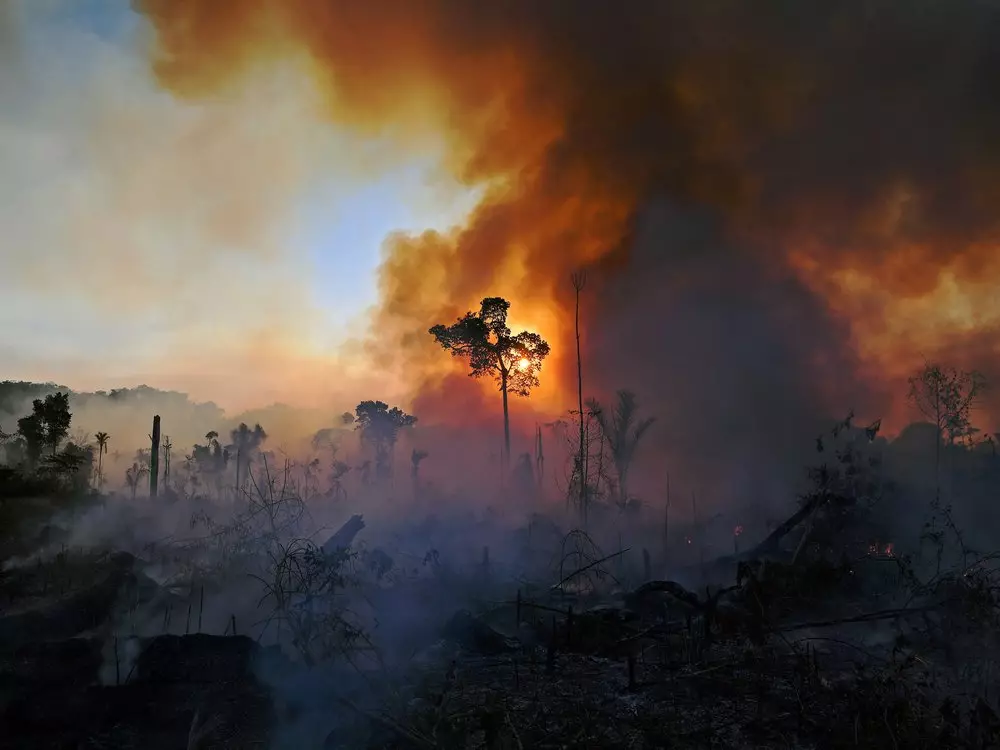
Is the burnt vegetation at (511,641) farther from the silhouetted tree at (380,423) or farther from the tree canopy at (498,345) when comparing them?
the silhouetted tree at (380,423)

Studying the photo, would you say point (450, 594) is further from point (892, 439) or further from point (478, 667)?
point (892, 439)

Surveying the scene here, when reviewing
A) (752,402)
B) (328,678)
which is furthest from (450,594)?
(752,402)

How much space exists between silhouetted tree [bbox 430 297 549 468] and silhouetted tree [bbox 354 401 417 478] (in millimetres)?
21430

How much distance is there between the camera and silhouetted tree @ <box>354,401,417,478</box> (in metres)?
61.9

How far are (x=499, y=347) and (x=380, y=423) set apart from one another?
24813 mm

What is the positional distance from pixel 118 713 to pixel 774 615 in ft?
38.7

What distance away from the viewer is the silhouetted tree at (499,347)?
138 ft

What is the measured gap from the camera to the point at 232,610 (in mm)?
14875

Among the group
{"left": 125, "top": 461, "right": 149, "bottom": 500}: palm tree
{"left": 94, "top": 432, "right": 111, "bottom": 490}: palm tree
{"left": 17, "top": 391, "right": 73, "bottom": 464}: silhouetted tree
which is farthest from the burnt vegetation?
{"left": 125, "top": 461, "right": 149, "bottom": 500}: palm tree

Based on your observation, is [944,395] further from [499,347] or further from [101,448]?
[101,448]

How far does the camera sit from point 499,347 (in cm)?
4228

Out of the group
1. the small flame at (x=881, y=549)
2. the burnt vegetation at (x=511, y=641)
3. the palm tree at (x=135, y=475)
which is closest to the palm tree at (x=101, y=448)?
the palm tree at (x=135, y=475)

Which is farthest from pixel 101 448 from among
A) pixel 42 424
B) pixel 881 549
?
pixel 881 549

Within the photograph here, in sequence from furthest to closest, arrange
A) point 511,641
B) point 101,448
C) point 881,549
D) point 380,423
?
point 380,423 → point 101,448 → point 881,549 → point 511,641
